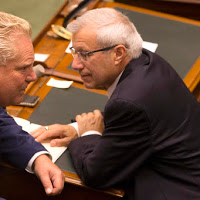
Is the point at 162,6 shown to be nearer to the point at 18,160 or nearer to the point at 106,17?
the point at 106,17

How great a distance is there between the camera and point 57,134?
2.35 m

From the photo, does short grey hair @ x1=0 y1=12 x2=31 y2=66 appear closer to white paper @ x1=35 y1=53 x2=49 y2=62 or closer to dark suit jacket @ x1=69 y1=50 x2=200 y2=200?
dark suit jacket @ x1=69 y1=50 x2=200 y2=200

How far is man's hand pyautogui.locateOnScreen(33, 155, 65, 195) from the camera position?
2055mm

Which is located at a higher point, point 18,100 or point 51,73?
point 18,100

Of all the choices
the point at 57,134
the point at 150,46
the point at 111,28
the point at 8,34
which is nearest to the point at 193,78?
the point at 150,46

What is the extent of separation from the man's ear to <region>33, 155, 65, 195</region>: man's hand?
2.12ft

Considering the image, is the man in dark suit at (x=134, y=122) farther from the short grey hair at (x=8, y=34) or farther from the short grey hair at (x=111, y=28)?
the short grey hair at (x=8, y=34)

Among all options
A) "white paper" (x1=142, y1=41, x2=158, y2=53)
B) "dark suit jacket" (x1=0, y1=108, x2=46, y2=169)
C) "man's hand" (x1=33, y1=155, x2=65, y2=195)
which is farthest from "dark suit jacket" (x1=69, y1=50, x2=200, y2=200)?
"white paper" (x1=142, y1=41, x2=158, y2=53)

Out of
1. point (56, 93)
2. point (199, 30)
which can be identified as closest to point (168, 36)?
point (199, 30)

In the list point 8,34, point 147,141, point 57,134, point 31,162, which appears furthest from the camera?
point 57,134

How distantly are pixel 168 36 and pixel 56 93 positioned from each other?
43.8 inches

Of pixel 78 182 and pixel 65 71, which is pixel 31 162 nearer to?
pixel 78 182

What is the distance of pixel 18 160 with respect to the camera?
2223 millimetres

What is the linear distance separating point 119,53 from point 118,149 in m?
0.50
